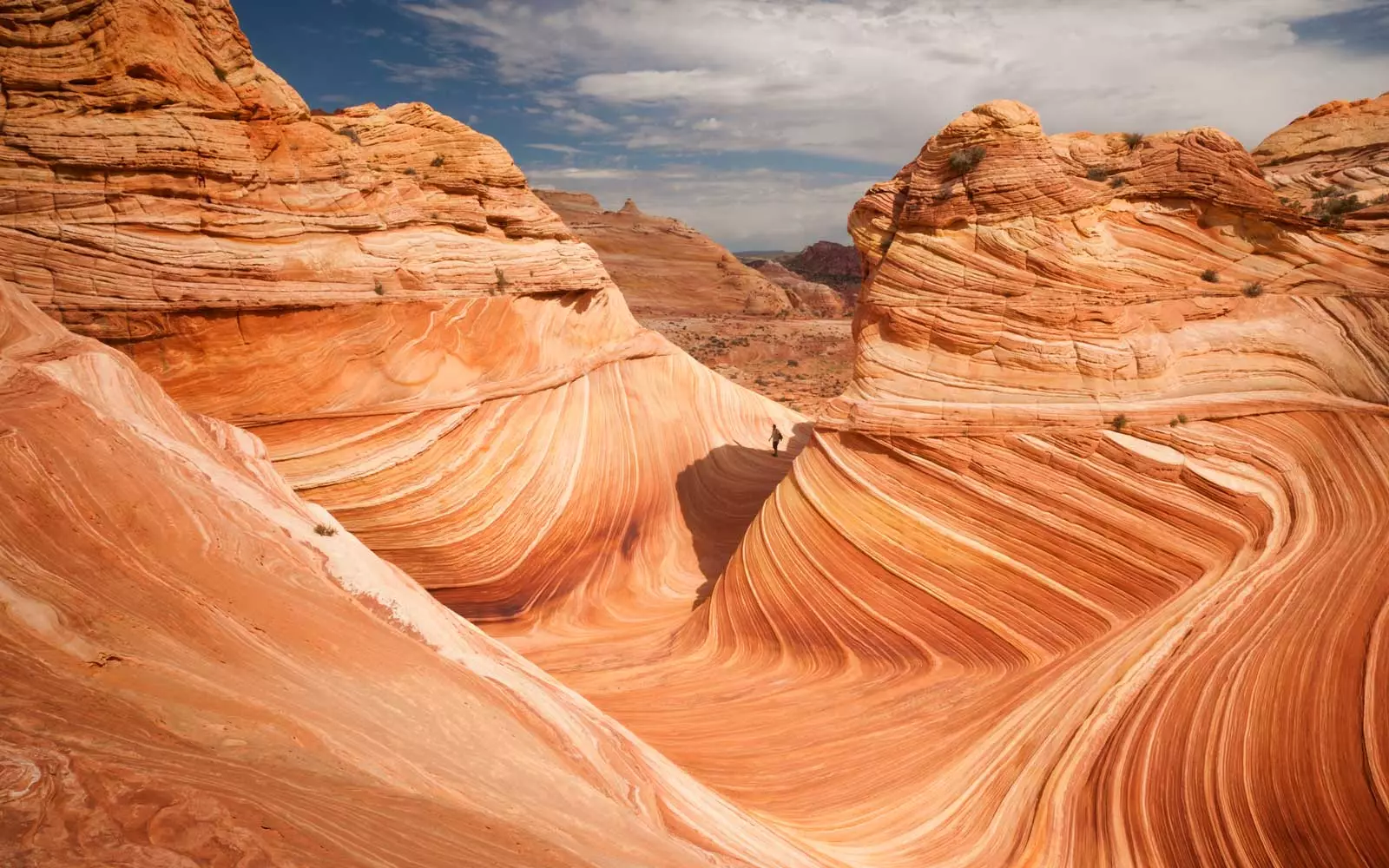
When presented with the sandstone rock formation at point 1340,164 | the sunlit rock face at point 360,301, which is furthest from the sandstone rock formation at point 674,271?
the sandstone rock formation at point 1340,164

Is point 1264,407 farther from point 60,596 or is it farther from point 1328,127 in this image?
point 60,596

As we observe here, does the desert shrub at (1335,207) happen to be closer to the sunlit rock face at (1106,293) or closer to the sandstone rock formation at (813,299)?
the sunlit rock face at (1106,293)

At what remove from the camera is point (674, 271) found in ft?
135

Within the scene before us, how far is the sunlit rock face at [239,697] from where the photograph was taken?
2156 mm

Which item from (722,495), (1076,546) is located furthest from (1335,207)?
(722,495)

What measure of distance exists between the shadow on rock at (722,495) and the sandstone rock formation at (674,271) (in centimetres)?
2664

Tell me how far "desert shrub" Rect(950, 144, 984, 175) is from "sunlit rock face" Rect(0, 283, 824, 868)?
643 centimetres

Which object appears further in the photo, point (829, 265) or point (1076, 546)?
point (829, 265)

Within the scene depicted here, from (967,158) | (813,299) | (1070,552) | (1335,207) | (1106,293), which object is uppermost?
(1335,207)

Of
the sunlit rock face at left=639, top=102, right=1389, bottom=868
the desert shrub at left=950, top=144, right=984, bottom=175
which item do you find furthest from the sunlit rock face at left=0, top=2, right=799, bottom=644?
the desert shrub at left=950, top=144, right=984, bottom=175

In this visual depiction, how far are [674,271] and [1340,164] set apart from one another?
1343 inches

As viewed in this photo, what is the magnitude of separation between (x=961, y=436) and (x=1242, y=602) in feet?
8.09

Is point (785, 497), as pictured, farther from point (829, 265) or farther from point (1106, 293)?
point (829, 265)

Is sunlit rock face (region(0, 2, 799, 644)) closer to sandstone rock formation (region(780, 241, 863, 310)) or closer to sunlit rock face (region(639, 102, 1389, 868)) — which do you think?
sunlit rock face (region(639, 102, 1389, 868))
